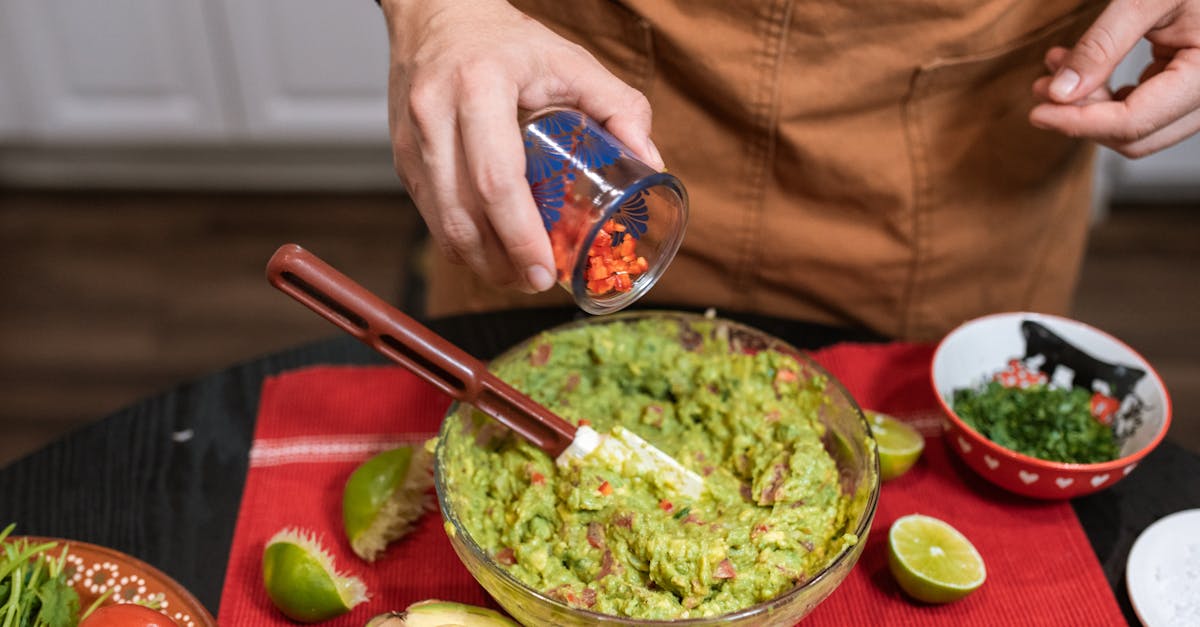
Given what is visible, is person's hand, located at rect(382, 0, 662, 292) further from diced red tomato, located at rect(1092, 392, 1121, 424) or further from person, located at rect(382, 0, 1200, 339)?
diced red tomato, located at rect(1092, 392, 1121, 424)

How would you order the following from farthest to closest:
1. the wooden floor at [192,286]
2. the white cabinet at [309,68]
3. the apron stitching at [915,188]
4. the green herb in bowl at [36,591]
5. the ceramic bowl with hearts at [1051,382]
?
the white cabinet at [309,68], the wooden floor at [192,286], the apron stitching at [915,188], the ceramic bowl with hearts at [1051,382], the green herb in bowl at [36,591]

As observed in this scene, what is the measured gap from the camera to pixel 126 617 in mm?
1101

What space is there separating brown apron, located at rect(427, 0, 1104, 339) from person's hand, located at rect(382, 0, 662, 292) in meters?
0.36

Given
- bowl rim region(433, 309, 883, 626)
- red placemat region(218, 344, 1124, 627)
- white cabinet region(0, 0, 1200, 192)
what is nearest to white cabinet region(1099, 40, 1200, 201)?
white cabinet region(0, 0, 1200, 192)

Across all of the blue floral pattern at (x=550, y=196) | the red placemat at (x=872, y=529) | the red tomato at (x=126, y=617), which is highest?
the blue floral pattern at (x=550, y=196)

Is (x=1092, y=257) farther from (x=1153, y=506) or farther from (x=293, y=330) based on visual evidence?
(x=293, y=330)

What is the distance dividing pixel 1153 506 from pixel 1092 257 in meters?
2.40

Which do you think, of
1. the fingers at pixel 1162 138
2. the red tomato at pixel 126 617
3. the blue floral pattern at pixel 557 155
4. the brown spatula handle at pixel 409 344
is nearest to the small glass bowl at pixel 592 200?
the blue floral pattern at pixel 557 155

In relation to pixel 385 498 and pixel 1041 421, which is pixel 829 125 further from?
pixel 385 498

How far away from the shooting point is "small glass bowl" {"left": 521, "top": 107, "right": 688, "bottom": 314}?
106 cm

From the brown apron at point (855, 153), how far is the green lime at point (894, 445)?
337 millimetres

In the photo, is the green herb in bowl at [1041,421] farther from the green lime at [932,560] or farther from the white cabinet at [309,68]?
the white cabinet at [309,68]

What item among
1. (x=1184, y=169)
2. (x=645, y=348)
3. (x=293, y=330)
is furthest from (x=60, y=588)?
(x=1184, y=169)

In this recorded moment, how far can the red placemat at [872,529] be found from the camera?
50.4 inches
